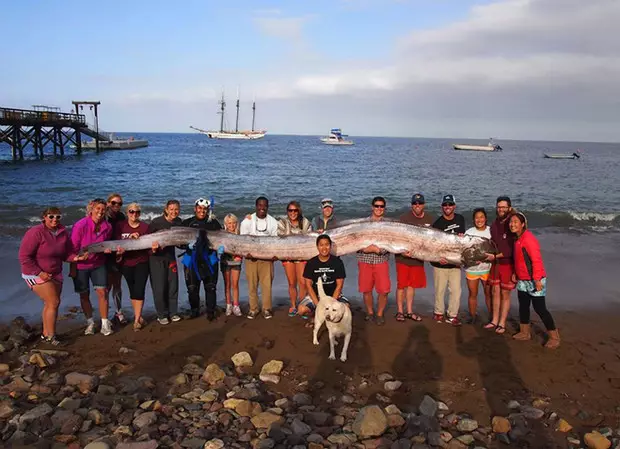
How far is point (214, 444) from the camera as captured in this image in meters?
4.35

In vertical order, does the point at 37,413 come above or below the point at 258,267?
below

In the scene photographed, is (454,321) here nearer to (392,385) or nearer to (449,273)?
(449,273)

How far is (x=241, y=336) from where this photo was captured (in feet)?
23.8

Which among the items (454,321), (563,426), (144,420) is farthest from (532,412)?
(144,420)

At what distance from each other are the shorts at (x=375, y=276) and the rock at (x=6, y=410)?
197 inches

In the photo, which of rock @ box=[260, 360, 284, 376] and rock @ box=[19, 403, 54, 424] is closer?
rock @ box=[19, 403, 54, 424]

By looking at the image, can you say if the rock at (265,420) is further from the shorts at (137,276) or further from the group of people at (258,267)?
the shorts at (137,276)

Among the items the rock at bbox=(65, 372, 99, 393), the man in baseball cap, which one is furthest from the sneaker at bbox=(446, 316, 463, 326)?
the rock at bbox=(65, 372, 99, 393)

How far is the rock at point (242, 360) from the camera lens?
20.6 feet

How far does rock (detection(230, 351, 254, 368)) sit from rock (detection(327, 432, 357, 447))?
2.00 m

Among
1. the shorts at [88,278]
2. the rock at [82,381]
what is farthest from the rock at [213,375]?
the shorts at [88,278]

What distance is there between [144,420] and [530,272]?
5.50 meters

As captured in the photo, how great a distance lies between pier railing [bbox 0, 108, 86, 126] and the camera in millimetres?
38219

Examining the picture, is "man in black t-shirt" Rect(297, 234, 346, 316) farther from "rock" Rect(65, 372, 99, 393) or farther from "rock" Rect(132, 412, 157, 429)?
"rock" Rect(65, 372, 99, 393)
